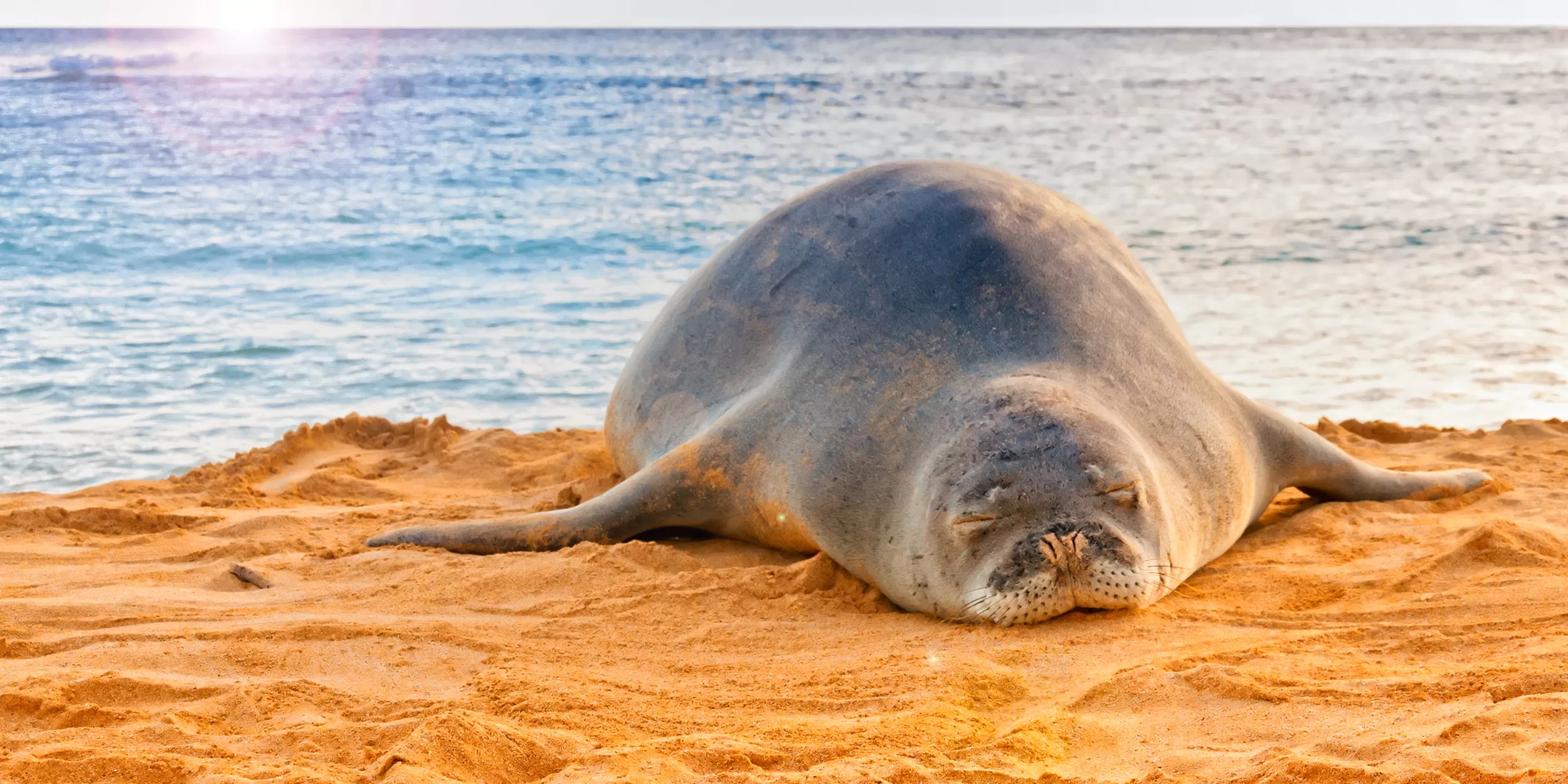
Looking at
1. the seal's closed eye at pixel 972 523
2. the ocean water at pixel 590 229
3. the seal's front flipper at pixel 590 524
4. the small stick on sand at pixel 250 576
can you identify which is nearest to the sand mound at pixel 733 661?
the small stick on sand at pixel 250 576

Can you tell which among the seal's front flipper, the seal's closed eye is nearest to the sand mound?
the seal's front flipper

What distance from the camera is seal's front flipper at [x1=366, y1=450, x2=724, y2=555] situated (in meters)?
4.92

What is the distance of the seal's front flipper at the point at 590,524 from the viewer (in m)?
4.92

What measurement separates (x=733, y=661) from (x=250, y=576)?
178 centimetres

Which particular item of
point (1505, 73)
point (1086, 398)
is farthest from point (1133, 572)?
point (1505, 73)

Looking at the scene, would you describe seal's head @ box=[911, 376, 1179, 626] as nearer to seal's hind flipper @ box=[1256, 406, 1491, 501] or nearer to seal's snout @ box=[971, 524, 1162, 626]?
seal's snout @ box=[971, 524, 1162, 626]

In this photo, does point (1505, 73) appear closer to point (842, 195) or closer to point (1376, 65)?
point (1376, 65)

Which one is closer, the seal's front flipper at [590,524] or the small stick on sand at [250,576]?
the small stick on sand at [250,576]

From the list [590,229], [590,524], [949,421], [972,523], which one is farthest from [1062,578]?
[590,229]

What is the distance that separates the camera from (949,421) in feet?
14.2

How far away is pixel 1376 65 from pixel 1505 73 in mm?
5657

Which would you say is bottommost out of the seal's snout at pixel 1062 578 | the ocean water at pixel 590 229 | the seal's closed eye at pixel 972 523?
the ocean water at pixel 590 229

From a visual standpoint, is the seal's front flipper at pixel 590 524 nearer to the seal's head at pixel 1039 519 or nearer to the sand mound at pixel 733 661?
the sand mound at pixel 733 661

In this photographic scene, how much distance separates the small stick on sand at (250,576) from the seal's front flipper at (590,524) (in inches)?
20.0
